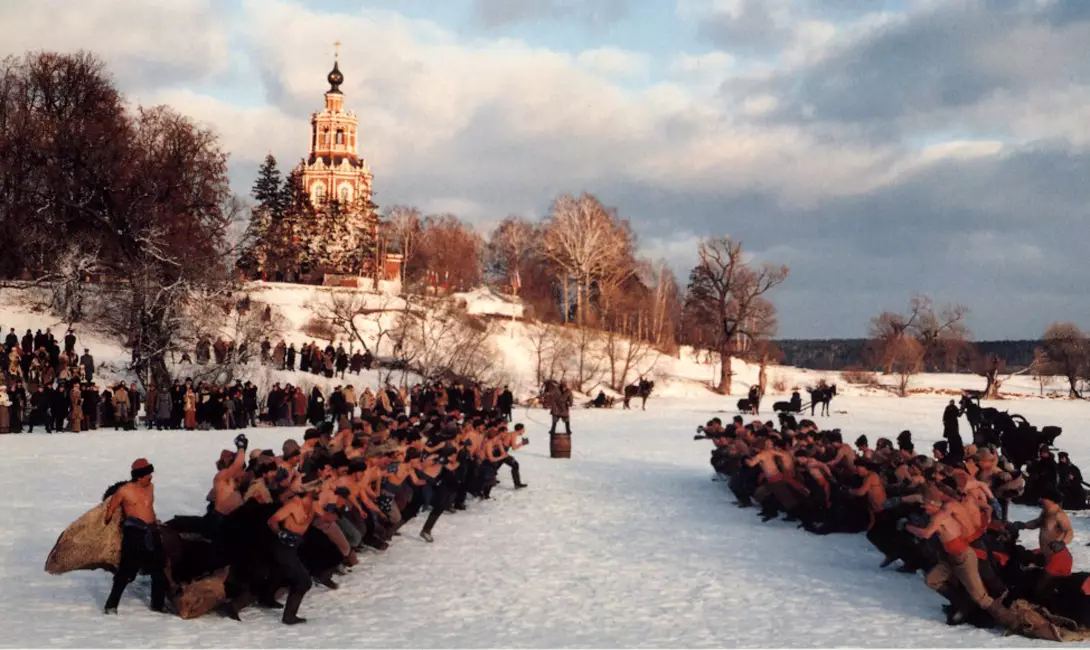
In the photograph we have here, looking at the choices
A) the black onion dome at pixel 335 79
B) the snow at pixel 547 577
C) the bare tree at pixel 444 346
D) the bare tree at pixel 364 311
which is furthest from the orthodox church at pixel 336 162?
the snow at pixel 547 577

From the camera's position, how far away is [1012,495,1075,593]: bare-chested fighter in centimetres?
961

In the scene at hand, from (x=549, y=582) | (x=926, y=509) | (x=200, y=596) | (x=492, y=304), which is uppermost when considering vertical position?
(x=492, y=304)

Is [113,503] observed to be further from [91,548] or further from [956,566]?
[956,566]

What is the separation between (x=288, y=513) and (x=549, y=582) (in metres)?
3.48

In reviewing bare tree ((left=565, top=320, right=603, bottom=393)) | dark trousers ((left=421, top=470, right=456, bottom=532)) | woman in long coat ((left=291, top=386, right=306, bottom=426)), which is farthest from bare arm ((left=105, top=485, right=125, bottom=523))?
bare tree ((left=565, top=320, right=603, bottom=393))

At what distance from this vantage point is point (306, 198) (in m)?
78.9

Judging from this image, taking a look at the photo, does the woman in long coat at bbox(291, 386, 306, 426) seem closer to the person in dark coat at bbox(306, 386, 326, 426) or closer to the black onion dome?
the person in dark coat at bbox(306, 386, 326, 426)

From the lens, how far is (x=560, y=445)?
24.8m

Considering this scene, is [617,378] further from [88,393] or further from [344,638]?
[344,638]

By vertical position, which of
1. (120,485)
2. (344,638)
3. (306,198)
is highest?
(306,198)

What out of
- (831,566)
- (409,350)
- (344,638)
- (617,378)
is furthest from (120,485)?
(617,378)

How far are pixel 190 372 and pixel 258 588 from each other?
3215 centimetres

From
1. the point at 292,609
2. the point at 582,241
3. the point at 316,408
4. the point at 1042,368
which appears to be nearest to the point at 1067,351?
the point at 1042,368

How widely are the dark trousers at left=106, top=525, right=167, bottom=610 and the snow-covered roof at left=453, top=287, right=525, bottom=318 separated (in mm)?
58534
